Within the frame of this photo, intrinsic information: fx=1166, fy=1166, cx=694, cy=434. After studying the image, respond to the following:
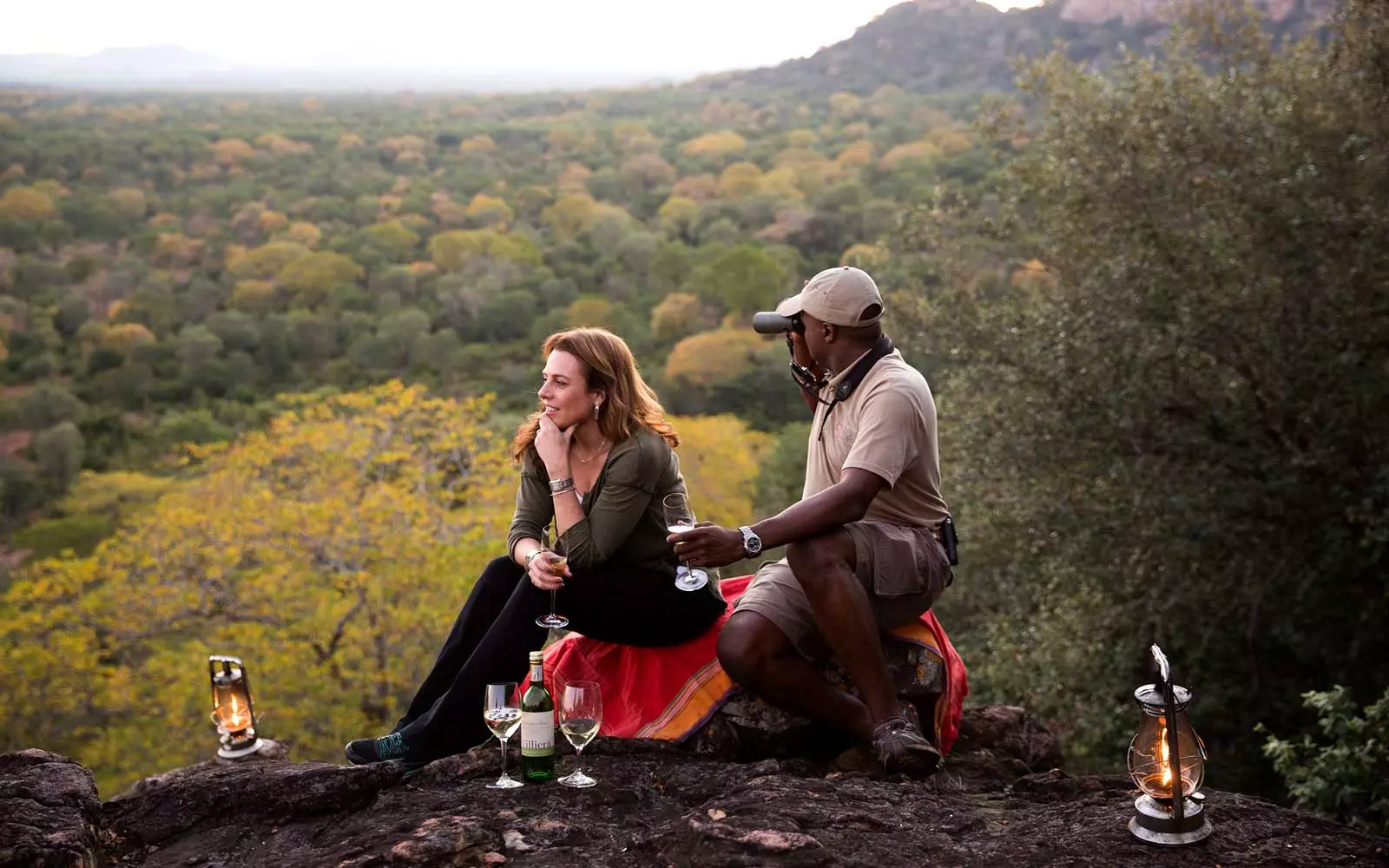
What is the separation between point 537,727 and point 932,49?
90076mm

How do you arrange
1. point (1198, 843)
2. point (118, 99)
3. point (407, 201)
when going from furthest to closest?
point (118, 99) < point (407, 201) < point (1198, 843)

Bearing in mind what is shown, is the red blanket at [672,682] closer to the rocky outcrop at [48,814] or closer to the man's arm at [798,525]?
the man's arm at [798,525]

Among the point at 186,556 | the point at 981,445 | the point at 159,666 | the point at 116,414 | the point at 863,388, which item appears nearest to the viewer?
the point at 863,388

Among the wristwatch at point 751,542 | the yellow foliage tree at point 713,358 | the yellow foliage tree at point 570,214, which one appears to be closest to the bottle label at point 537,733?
the wristwatch at point 751,542

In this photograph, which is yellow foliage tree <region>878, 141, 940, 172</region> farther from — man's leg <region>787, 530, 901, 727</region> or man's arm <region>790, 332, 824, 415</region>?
man's leg <region>787, 530, 901, 727</region>

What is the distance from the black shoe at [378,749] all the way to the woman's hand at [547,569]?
0.74 m

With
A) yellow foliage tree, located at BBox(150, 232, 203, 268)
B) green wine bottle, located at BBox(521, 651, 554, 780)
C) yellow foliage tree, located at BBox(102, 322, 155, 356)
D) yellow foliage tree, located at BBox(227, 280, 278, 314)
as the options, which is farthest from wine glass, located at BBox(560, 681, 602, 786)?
yellow foliage tree, located at BBox(150, 232, 203, 268)

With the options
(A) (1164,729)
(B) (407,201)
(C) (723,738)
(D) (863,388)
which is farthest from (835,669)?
(B) (407,201)

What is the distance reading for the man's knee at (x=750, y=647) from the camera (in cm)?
400

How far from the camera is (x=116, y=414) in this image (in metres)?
41.6

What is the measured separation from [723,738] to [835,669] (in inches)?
19.4

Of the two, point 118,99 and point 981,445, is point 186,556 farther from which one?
point 118,99

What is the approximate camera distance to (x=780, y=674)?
4.02 metres

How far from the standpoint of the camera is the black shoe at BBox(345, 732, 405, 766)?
399 centimetres
